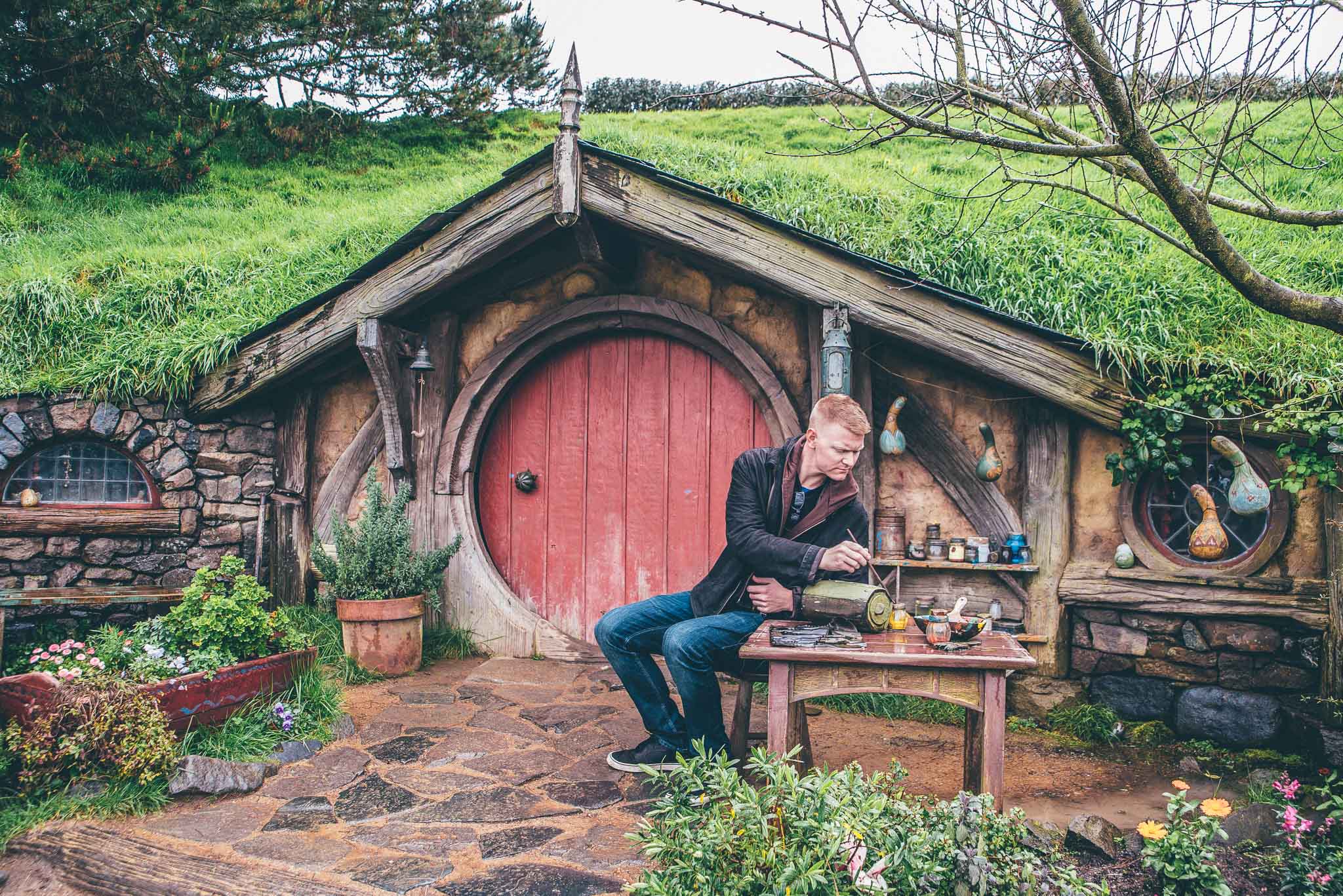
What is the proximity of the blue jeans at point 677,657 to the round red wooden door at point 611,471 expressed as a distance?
1.84 metres

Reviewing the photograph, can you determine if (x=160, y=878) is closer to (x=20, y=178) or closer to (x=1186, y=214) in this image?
(x=1186, y=214)

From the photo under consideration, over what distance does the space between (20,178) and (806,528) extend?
10671 millimetres

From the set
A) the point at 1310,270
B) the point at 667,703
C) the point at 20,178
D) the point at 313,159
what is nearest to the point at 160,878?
the point at 667,703

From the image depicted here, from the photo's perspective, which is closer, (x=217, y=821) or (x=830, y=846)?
(x=830, y=846)

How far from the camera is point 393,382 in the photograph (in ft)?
18.7

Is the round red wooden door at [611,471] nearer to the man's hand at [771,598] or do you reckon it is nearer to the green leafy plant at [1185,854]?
the man's hand at [771,598]

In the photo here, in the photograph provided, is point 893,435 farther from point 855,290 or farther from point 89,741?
point 89,741

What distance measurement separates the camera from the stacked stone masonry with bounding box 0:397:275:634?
5.70 m

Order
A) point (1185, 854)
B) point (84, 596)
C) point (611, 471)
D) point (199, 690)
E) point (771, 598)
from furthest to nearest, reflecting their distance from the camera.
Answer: point (611, 471)
point (84, 596)
point (199, 690)
point (771, 598)
point (1185, 854)

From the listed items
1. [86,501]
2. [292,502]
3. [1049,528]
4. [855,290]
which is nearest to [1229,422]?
[1049,528]

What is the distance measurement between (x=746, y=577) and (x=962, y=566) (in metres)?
1.69

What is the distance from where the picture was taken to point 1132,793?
3.80m

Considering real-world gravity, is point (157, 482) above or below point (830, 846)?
above

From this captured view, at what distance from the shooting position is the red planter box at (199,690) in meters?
3.78
